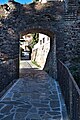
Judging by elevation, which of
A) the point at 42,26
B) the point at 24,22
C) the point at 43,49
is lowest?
the point at 43,49

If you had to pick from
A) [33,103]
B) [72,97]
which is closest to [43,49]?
[33,103]

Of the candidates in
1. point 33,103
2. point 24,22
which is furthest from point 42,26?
point 33,103

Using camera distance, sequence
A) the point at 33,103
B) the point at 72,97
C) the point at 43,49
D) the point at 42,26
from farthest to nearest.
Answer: the point at 43,49, the point at 42,26, the point at 33,103, the point at 72,97

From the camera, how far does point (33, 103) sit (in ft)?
19.8

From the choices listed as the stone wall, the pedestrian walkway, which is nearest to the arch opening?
the stone wall

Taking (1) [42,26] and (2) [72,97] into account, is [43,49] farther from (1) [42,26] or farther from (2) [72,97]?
(2) [72,97]

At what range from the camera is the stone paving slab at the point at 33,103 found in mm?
5051

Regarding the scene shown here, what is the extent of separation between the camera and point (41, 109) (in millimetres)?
5535

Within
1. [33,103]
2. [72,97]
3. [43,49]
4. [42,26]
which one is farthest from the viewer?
[43,49]

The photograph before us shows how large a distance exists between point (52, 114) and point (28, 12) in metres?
6.02

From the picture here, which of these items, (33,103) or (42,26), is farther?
(42,26)

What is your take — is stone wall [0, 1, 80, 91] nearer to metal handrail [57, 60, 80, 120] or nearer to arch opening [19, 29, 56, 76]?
arch opening [19, 29, 56, 76]

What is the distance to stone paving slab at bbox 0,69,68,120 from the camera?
5.05 m

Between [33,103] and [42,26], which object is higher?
[42,26]
